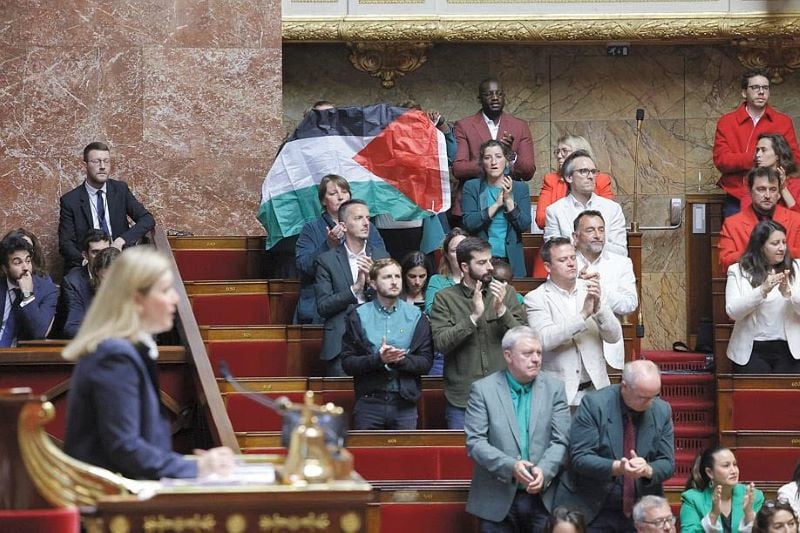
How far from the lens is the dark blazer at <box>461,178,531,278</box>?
29.8ft

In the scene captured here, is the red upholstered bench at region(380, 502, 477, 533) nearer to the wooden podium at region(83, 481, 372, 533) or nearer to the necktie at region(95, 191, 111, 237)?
the wooden podium at region(83, 481, 372, 533)

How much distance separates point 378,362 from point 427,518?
3.06 feet

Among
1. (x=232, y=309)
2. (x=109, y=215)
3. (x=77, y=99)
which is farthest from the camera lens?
(x=77, y=99)

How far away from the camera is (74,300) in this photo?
8.48 m

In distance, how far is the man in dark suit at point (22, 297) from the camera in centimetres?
841

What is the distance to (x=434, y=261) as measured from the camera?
383 inches

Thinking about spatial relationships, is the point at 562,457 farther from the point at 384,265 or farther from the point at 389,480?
the point at 384,265

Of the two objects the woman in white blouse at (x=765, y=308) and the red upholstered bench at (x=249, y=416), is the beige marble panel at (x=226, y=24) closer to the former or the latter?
the red upholstered bench at (x=249, y=416)

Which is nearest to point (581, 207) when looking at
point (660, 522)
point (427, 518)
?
point (427, 518)

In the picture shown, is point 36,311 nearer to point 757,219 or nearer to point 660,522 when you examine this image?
point 660,522

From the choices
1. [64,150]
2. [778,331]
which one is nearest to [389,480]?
[778,331]

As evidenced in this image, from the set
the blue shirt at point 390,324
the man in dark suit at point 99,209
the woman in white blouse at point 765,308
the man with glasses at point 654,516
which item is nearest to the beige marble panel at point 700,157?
the woman in white blouse at point 765,308

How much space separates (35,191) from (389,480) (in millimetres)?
4246

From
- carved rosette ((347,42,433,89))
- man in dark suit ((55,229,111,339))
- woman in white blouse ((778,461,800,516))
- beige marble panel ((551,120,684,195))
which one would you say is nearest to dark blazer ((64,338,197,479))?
woman in white blouse ((778,461,800,516))
